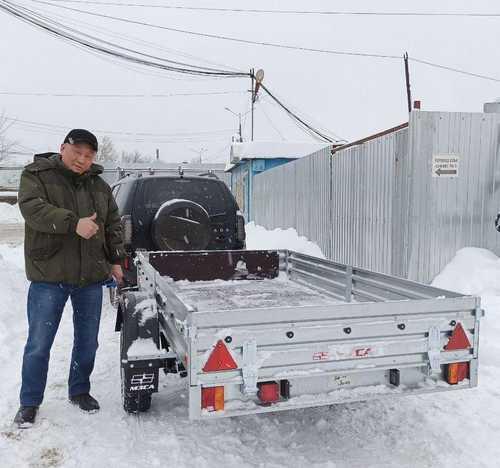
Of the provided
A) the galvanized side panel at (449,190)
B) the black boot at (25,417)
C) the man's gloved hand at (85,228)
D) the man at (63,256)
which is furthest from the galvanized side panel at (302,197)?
the black boot at (25,417)

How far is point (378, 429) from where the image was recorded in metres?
3.82

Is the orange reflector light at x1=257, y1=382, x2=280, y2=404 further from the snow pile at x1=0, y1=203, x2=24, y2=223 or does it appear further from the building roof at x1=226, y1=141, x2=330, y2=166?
the snow pile at x1=0, y1=203, x2=24, y2=223

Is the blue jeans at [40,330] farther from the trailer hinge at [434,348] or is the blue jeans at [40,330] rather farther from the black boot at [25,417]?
the trailer hinge at [434,348]

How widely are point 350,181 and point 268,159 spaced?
463 inches

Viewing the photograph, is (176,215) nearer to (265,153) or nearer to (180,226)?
(180,226)

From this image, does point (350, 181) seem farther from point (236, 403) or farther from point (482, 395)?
point (236, 403)

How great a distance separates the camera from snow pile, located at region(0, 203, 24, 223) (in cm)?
3342

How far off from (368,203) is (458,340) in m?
6.05

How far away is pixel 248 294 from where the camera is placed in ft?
17.2

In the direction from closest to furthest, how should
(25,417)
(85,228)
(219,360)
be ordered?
(219,360) → (85,228) → (25,417)

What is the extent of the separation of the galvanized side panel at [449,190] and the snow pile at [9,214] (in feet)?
98.2

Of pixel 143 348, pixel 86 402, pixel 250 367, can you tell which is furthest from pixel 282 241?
pixel 250 367

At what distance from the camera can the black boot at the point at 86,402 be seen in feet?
13.3

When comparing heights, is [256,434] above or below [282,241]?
below
